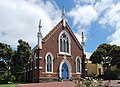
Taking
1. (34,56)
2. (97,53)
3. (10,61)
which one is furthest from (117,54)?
(10,61)

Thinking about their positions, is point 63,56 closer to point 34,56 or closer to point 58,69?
point 58,69

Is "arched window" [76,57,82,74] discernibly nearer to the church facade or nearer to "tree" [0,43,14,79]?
the church facade

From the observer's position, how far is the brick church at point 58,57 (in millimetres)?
38938

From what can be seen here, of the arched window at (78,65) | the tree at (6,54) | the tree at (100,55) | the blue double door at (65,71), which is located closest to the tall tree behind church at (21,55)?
the tree at (6,54)

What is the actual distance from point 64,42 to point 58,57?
313 cm

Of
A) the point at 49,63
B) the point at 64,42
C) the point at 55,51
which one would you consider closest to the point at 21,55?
the point at 49,63

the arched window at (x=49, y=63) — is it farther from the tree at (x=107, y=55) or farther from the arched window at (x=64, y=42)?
the tree at (x=107, y=55)

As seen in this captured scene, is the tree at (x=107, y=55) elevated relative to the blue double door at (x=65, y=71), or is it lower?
elevated

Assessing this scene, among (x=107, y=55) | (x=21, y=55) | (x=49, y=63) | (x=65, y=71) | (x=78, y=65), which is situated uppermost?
(x=107, y=55)

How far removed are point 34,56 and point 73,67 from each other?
7.57m

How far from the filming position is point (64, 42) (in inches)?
1686

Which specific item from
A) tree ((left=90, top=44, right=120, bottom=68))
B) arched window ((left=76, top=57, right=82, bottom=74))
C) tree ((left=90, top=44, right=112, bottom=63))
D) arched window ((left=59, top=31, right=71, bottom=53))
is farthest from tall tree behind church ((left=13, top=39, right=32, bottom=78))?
tree ((left=90, top=44, right=120, bottom=68))

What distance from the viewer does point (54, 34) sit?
41.4 meters

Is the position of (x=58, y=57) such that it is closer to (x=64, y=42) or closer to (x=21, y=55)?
(x=64, y=42)
